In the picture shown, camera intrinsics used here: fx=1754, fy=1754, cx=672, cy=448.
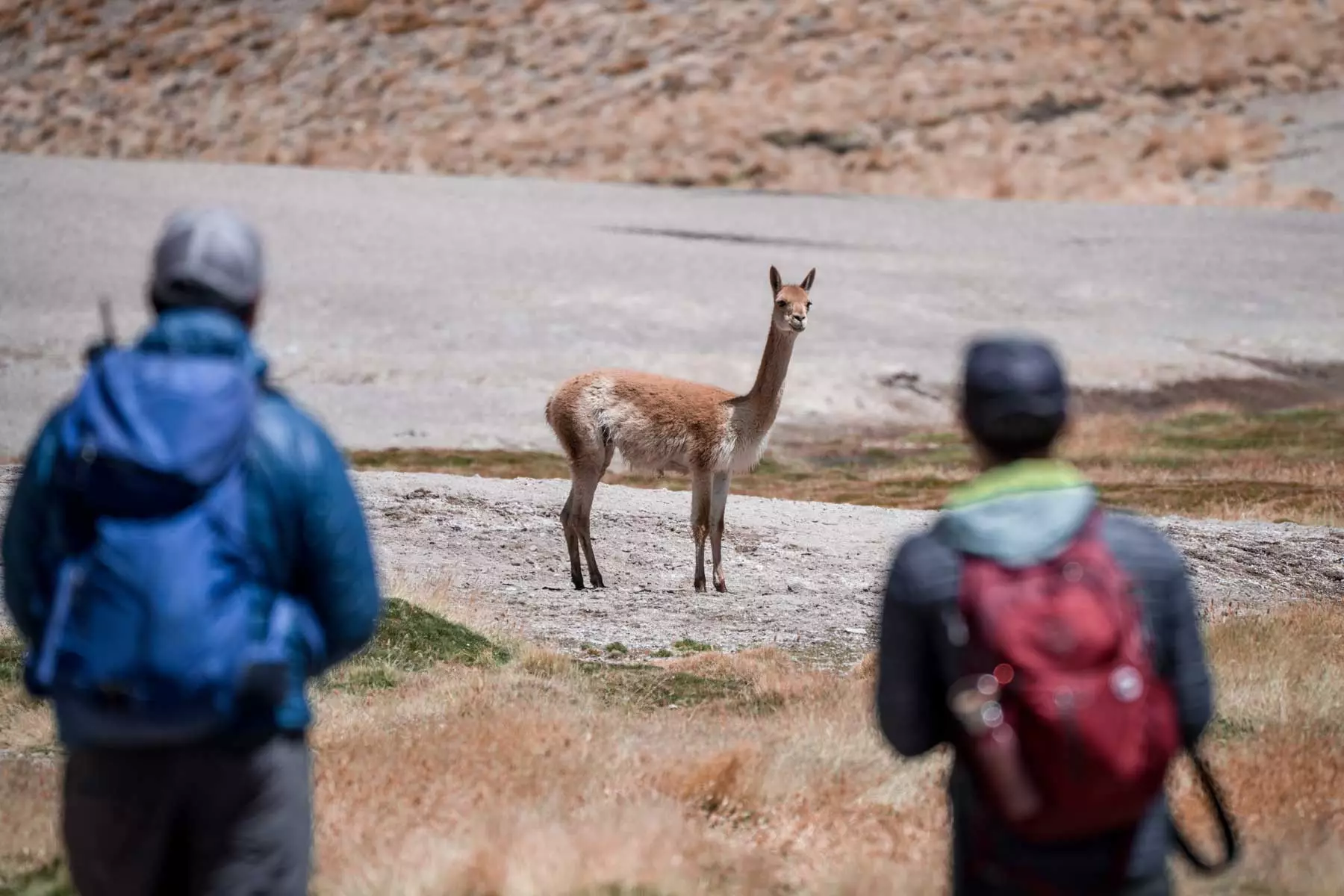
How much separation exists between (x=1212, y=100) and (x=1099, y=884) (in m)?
46.3

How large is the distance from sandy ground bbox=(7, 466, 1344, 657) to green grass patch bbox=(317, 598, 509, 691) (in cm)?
79

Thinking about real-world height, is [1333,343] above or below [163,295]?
below

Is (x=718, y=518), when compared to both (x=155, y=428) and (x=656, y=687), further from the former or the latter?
(x=155, y=428)

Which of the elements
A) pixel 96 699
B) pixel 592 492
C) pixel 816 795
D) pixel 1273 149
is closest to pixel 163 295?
pixel 96 699

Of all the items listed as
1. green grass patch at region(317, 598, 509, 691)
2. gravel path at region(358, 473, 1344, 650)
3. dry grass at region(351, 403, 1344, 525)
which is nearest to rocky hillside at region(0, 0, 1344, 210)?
dry grass at region(351, 403, 1344, 525)

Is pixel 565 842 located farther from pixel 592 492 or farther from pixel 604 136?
pixel 604 136

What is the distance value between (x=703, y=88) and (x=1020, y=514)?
143ft

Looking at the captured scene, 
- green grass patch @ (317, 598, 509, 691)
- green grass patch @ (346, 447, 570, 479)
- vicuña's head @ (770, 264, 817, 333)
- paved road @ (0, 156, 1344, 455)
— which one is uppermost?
vicuña's head @ (770, 264, 817, 333)

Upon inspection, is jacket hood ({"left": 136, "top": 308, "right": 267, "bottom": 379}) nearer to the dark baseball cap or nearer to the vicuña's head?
the dark baseball cap

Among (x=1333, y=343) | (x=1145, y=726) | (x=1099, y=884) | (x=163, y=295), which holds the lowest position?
(x=1333, y=343)

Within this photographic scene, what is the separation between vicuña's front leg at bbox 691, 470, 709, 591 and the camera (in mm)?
13633

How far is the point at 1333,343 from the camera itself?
3403 cm

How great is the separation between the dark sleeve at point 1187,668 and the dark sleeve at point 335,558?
1481mm

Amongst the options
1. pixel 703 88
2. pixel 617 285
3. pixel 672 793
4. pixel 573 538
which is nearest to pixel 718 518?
pixel 573 538
